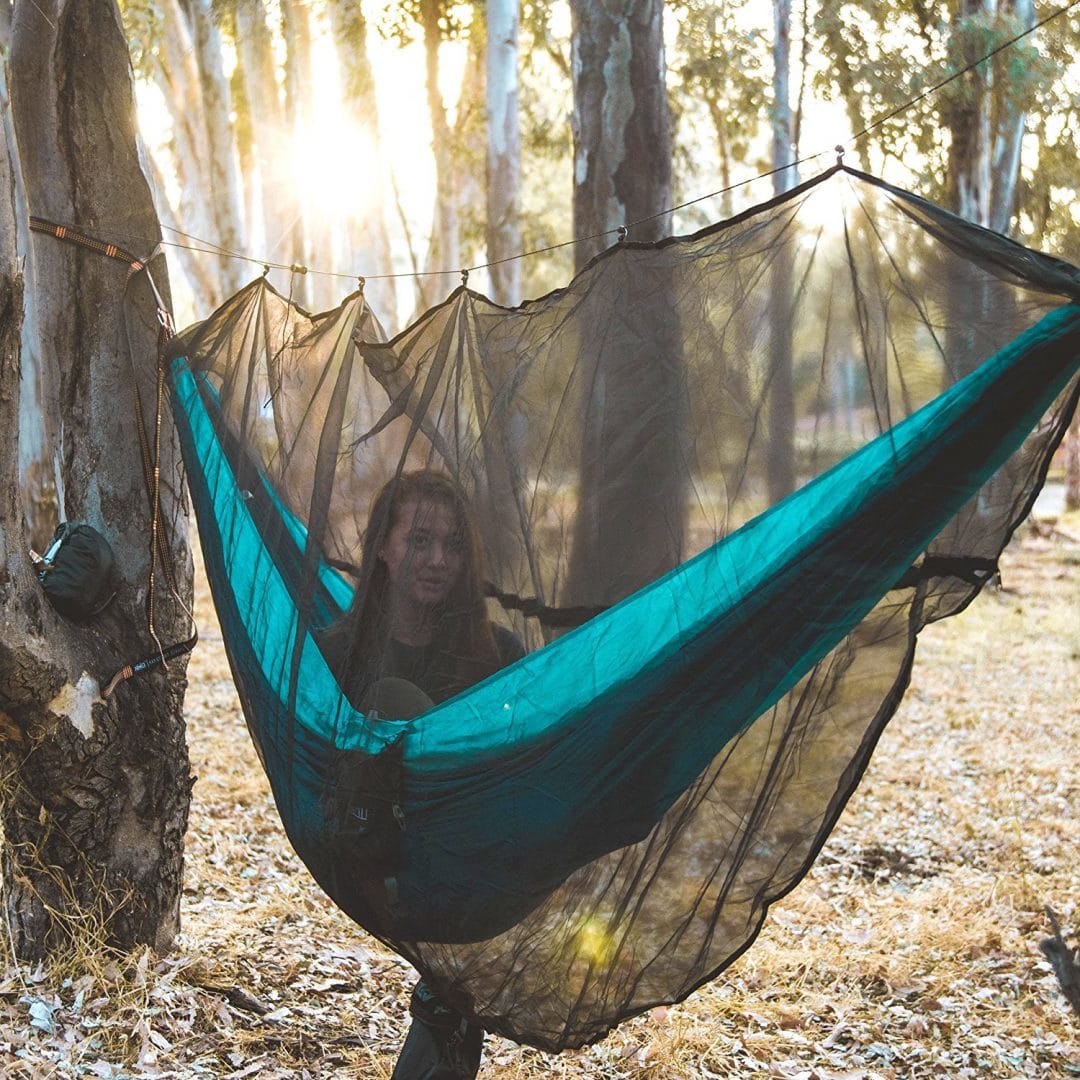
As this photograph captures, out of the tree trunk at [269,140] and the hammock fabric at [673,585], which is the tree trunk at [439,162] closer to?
the tree trunk at [269,140]

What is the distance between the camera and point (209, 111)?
35.2 feet

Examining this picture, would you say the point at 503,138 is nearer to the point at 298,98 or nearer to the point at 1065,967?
the point at 298,98

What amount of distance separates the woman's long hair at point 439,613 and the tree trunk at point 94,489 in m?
0.63

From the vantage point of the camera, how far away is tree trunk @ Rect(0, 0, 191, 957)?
7.99ft

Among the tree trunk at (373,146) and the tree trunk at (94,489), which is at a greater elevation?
the tree trunk at (373,146)

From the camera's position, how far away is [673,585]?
75.9 inches

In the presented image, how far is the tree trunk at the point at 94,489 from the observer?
244 centimetres

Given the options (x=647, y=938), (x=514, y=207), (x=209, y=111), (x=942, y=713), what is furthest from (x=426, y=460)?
(x=209, y=111)

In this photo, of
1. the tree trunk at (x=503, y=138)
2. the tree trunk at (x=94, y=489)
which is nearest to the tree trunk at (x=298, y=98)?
the tree trunk at (x=503, y=138)

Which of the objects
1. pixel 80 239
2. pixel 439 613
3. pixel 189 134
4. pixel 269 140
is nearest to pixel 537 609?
pixel 439 613

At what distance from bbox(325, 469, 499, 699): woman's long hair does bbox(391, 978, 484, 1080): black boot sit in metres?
0.55

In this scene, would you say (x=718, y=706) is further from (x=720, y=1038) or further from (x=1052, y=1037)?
(x=1052, y=1037)

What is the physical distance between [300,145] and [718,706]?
11.3 m

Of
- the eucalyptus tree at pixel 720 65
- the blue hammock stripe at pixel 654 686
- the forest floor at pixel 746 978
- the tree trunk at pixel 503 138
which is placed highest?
the eucalyptus tree at pixel 720 65
